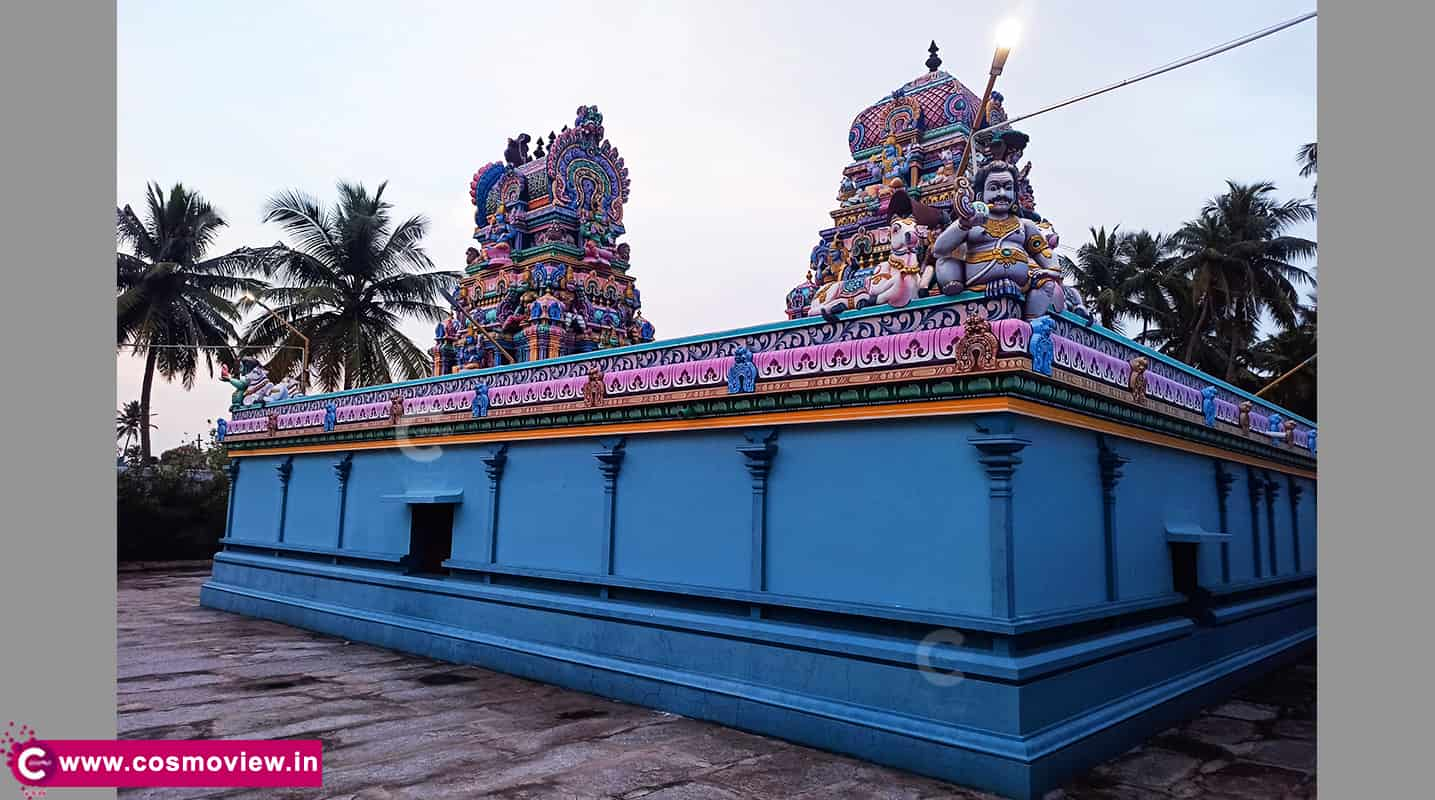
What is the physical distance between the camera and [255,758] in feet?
20.9

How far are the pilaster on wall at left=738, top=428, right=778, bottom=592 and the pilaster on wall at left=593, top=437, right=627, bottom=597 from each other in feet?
5.76

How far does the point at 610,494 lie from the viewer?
902 cm

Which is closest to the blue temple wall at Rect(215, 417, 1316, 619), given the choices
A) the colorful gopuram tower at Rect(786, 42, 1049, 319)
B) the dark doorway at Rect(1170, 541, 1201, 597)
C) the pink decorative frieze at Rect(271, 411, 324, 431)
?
the dark doorway at Rect(1170, 541, 1201, 597)

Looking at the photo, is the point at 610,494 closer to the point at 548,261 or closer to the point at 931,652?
the point at 931,652

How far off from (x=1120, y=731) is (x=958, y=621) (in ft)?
6.23

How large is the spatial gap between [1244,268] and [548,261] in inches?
1085

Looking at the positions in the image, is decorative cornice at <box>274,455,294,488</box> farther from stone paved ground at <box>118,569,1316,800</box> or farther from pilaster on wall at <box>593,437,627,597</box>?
pilaster on wall at <box>593,437,627,597</box>

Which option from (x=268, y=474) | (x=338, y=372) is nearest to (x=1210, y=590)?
(x=268, y=474)

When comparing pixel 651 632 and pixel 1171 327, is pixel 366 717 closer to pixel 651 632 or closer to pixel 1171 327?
pixel 651 632

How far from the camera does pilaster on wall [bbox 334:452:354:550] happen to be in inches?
514

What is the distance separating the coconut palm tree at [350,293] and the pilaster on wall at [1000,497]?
22.2 meters

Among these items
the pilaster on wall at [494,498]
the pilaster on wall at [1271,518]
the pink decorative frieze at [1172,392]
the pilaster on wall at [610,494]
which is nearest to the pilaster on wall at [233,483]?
the pilaster on wall at [494,498]
